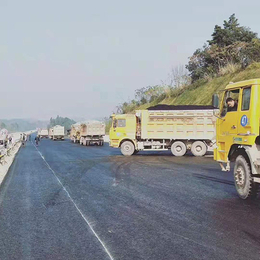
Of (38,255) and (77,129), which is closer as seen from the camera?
(38,255)

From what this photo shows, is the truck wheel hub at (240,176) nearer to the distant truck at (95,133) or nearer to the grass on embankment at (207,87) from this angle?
the grass on embankment at (207,87)

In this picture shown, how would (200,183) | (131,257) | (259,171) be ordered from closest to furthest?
(131,257), (259,171), (200,183)

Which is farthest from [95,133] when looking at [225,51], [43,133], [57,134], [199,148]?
[43,133]

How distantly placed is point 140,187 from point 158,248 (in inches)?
209

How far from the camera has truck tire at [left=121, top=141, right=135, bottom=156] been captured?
2386 centimetres

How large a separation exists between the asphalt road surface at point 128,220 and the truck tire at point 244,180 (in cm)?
21

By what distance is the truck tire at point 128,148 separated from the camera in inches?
939

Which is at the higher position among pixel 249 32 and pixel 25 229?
pixel 249 32

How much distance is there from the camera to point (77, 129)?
49719 mm

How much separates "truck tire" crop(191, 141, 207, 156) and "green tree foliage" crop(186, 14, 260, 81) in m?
15.8

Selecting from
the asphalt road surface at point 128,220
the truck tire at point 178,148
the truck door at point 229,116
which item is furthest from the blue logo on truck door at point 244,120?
the truck tire at point 178,148

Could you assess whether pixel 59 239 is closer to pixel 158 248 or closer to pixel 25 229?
pixel 25 229

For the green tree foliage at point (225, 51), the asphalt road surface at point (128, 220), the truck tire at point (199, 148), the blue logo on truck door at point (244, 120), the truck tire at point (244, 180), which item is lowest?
the asphalt road surface at point (128, 220)

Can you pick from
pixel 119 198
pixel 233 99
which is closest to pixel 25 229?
pixel 119 198
